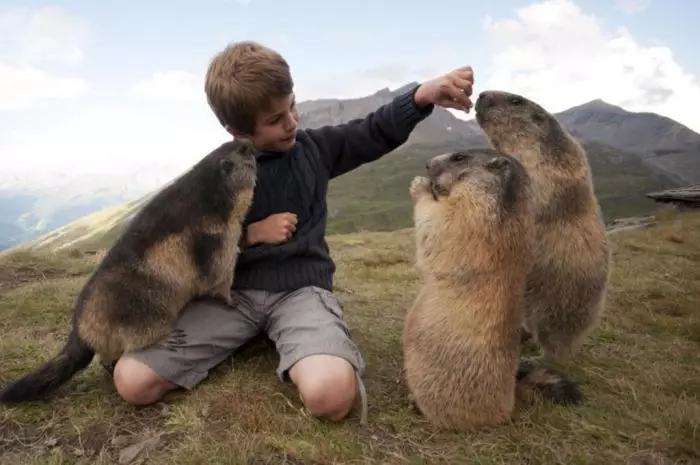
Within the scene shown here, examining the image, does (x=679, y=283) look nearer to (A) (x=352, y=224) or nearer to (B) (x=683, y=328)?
(B) (x=683, y=328)

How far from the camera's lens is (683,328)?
7199 millimetres

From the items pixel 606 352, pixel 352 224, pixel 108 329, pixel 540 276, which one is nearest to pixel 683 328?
pixel 606 352

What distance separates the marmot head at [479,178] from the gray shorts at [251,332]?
62.9 inches

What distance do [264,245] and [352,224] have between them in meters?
122

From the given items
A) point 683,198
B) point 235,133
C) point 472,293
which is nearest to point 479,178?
point 472,293

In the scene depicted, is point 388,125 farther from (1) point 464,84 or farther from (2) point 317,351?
(2) point 317,351

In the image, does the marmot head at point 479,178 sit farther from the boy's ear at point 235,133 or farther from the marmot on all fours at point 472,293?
the boy's ear at point 235,133

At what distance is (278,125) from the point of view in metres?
5.21

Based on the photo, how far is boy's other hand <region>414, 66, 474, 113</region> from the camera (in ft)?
16.6

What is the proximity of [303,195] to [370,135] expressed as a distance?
3.30 ft

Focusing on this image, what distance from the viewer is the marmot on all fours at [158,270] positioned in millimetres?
4598

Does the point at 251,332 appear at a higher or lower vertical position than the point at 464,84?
lower

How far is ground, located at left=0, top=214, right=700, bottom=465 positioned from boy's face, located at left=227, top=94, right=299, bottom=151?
7.27ft

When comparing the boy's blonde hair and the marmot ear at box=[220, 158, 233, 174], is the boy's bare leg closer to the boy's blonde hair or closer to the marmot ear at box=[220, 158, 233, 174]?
the marmot ear at box=[220, 158, 233, 174]
